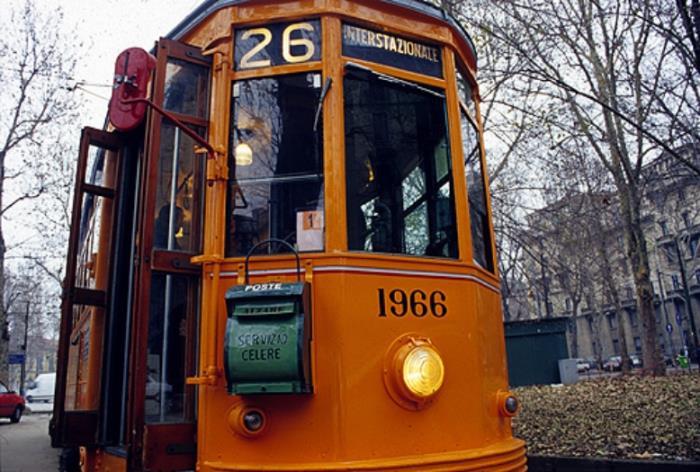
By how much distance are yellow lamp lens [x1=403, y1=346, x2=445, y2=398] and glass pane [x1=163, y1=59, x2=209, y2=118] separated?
67.4 inches

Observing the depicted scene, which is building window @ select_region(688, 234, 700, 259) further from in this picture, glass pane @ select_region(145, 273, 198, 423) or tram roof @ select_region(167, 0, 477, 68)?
glass pane @ select_region(145, 273, 198, 423)

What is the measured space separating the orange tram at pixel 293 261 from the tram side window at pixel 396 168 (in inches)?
0.4

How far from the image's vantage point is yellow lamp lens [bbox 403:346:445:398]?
276 cm

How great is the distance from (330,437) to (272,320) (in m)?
0.59

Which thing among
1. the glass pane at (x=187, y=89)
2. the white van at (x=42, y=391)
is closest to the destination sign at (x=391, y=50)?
the glass pane at (x=187, y=89)

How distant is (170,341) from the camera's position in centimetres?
298

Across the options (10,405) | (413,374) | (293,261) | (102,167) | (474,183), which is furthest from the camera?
(10,405)

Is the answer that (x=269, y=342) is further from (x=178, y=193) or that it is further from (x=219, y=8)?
(x=219, y=8)

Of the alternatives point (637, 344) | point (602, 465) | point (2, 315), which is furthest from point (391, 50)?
→ point (637, 344)

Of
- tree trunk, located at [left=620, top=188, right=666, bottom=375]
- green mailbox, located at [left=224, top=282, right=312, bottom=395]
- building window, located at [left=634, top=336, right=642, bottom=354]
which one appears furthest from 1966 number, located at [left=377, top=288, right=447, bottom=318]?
building window, located at [left=634, top=336, right=642, bottom=354]

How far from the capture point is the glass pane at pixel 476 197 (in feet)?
11.5

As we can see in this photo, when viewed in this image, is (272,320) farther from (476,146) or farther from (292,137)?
(476,146)

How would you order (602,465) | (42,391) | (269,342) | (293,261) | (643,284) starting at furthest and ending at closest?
(42,391) → (643,284) → (602,465) → (293,261) → (269,342)

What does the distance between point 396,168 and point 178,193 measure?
46.9 inches
